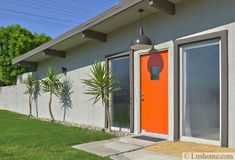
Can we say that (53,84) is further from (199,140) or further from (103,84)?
(199,140)

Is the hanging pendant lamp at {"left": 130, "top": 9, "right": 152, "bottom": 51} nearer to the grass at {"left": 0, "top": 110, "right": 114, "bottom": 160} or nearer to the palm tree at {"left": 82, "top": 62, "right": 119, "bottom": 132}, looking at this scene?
the palm tree at {"left": 82, "top": 62, "right": 119, "bottom": 132}

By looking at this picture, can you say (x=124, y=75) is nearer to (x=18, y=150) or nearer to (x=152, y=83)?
(x=152, y=83)

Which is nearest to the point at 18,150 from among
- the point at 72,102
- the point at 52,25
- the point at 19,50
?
the point at 72,102

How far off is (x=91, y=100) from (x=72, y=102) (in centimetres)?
156

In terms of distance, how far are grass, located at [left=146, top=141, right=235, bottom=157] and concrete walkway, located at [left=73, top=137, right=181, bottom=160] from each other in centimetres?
24

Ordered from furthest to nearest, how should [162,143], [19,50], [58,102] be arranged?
[19,50] → [58,102] → [162,143]

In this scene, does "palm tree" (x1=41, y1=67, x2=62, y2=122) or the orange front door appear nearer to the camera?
the orange front door

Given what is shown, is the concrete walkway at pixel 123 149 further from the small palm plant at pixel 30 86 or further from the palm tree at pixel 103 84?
the small palm plant at pixel 30 86

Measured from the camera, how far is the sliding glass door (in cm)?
870

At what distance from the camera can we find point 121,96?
354 inches

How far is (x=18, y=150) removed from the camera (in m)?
6.30

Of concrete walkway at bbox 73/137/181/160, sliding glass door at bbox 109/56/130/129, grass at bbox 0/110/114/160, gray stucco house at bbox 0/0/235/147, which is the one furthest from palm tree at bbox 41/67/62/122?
concrete walkway at bbox 73/137/181/160

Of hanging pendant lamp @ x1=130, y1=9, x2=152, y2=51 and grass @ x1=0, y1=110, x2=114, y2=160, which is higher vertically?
hanging pendant lamp @ x1=130, y1=9, x2=152, y2=51

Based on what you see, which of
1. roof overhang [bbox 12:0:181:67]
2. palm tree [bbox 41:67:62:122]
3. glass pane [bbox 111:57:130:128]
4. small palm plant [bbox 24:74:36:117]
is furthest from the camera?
small palm plant [bbox 24:74:36:117]
